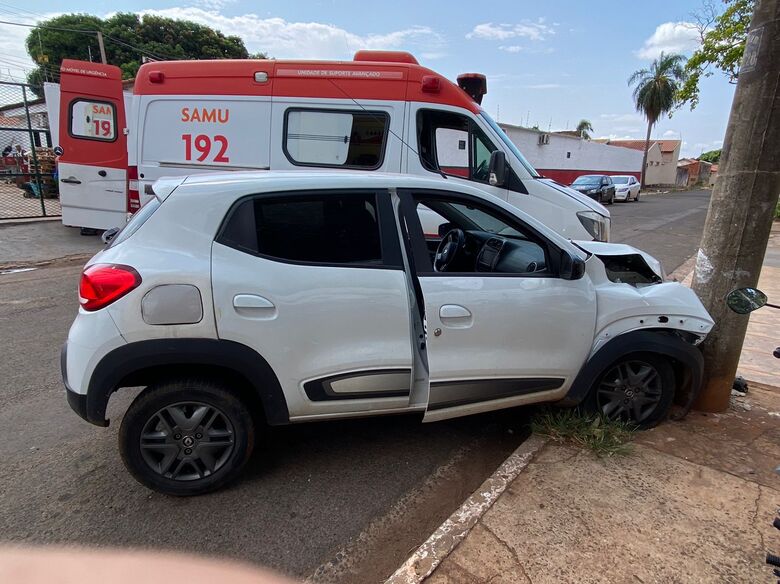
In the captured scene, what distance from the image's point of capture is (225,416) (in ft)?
8.46

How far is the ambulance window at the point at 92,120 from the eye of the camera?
870cm

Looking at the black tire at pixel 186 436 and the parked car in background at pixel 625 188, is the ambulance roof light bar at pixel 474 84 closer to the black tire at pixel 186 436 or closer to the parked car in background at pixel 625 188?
the black tire at pixel 186 436

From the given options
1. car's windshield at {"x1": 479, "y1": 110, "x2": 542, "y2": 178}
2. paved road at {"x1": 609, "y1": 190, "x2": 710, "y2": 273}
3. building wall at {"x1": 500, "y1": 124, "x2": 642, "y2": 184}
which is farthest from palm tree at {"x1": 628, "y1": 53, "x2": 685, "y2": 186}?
car's windshield at {"x1": 479, "y1": 110, "x2": 542, "y2": 178}

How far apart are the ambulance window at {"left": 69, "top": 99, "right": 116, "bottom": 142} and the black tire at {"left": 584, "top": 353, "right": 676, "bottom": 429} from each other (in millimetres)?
9304

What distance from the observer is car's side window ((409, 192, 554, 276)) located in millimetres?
2812

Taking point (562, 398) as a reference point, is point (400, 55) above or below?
above

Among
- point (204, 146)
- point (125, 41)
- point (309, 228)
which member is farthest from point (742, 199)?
point (125, 41)

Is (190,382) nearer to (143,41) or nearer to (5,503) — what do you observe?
(5,503)

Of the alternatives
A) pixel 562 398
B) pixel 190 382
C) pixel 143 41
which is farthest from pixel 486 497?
pixel 143 41

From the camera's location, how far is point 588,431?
3.10 metres

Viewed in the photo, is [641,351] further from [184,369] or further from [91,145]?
[91,145]

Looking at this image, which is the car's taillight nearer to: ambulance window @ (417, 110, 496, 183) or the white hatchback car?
the white hatchback car

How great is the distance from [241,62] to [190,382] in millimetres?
4731

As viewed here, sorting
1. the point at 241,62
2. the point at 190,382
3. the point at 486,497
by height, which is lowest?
the point at 486,497
